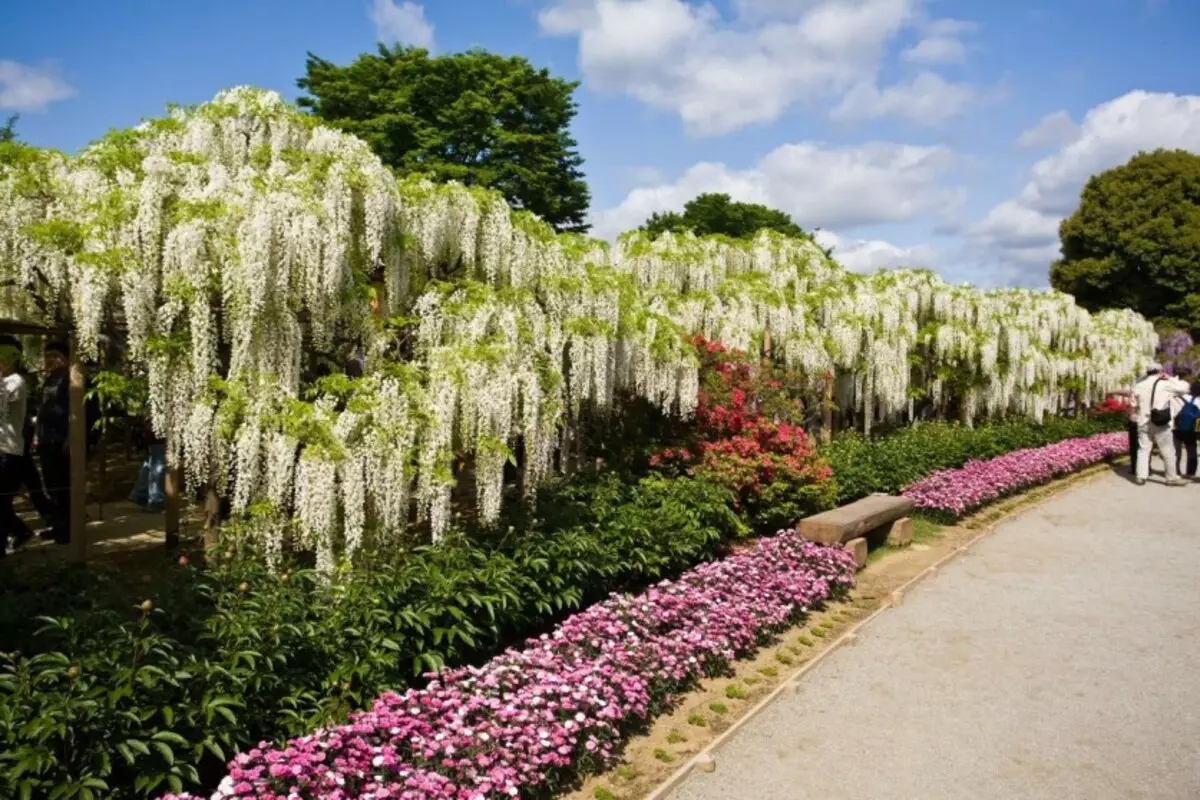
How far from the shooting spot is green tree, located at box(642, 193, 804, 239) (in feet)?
117

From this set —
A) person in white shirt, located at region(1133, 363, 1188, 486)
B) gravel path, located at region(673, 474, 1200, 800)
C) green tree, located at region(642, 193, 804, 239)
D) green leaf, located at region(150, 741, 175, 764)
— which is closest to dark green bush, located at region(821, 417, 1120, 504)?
person in white shirt, located at region(1133, 363, 1188, 486)

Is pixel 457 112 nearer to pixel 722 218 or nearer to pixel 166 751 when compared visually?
pixel 722 218

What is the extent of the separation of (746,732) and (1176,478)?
1267cm

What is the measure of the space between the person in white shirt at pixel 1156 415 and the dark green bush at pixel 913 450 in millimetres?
1929

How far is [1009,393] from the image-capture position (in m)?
16.1

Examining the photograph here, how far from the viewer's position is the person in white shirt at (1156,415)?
506 inches

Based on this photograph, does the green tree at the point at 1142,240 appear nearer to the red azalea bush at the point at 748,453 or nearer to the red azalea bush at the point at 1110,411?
the red azalea bush at the point at 1110,411

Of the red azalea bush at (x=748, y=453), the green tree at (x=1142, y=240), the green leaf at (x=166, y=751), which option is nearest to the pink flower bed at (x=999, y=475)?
the red azalea bush at (x=748, y=453)

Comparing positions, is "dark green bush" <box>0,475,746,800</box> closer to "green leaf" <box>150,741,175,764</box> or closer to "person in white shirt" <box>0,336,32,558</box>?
"green leaf" <box>150,741,175,764</box>

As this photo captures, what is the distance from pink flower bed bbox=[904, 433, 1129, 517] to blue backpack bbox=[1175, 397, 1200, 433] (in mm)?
1601

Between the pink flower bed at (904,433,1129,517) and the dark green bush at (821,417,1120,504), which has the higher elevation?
the dark green bush at (821,417,1120,504)

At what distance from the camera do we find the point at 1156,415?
517 inches

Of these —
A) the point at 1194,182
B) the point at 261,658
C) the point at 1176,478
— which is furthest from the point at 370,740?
the point at 1194,182

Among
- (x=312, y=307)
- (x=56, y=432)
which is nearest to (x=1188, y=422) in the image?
(x=312, y=307)
